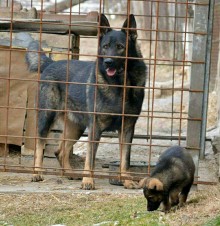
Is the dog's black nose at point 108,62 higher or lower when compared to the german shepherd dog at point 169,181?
higher

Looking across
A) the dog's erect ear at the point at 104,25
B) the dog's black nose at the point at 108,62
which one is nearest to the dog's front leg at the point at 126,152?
the dog's black nose at the point at 108,62

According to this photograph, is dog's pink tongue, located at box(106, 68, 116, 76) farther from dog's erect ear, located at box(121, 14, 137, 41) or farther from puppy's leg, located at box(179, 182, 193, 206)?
puppy's leg, located at box(179, 182, 193, 206)

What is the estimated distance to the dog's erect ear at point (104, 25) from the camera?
8.06m

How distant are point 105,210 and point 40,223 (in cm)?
69

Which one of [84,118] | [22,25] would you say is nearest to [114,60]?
[84,118]

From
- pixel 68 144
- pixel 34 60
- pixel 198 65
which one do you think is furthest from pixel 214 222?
pixel 34 60

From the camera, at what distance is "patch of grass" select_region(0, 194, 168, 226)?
246 inches

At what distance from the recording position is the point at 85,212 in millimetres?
6797

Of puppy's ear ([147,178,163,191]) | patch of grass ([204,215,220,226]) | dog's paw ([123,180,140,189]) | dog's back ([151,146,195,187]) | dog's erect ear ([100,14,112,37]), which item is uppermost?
dog's erect ear ([100,14,112,37])

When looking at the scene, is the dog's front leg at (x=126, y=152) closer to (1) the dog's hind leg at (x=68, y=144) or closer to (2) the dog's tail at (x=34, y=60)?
(1) the dog's hind leg at (x=68, y=144)

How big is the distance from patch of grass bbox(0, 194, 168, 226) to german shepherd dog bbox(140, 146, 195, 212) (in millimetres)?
142

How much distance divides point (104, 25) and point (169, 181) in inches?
93.6

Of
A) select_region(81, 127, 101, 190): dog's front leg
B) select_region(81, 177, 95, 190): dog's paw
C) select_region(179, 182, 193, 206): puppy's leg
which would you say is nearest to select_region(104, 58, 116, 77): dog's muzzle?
select_region(81, 127, 101, 190): dog's front leg

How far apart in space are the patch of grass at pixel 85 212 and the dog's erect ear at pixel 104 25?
1886 millimetres
